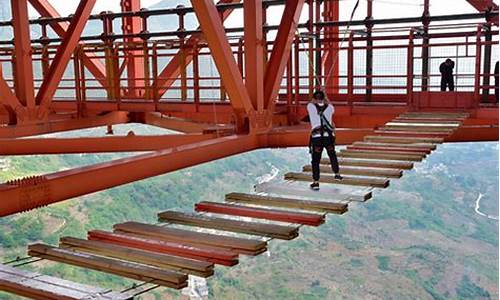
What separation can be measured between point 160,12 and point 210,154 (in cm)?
750

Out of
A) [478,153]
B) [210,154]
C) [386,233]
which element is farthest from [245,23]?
[478,153]

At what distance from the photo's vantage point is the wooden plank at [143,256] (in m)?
5.14

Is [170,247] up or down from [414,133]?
down

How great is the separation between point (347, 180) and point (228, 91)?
2.73 meters

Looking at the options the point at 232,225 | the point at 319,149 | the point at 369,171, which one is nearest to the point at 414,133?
the point at 369,171

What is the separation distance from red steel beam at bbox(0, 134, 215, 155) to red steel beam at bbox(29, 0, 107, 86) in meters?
6.39

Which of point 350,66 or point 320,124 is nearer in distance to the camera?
point 320,124

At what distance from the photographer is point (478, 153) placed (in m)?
75.9

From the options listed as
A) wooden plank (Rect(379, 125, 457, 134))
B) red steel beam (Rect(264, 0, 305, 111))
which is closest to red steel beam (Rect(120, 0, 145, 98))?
red steel beam (Rect(264, 0, 305, 111))

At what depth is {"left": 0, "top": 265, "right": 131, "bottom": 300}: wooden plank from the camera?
441 centimetres

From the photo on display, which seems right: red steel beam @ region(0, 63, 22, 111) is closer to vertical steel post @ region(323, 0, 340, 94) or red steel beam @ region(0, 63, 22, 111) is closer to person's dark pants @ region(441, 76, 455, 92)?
vertical steel post @ region(323, 0, 340, 94)

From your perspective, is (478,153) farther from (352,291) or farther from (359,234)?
(352,291)

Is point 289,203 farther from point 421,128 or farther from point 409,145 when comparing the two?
point 421,128

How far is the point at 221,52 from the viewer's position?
9.32 meters
